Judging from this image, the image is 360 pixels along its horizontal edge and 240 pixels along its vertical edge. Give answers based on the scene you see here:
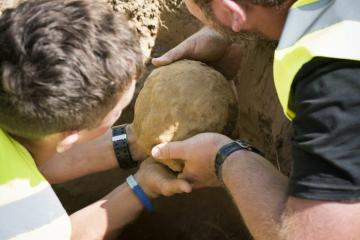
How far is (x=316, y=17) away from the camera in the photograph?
1.36 meters

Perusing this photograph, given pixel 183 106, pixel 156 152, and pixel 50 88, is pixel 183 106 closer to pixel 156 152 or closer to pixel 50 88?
pixel 156 152

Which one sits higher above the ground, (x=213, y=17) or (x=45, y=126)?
(x=213, y=17)

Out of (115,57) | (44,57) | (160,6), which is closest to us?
(44,57)

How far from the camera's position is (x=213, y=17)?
5.47 feet

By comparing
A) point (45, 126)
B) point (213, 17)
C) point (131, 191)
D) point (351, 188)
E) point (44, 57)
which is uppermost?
point (44, 57)

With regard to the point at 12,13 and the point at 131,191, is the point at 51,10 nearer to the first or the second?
the point at 12,13

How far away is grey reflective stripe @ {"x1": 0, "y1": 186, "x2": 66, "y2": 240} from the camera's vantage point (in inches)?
53.2

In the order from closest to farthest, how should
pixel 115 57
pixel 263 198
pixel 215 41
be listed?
1. pixel 115 57
2. pixel 263 198
3. pixel 215 41

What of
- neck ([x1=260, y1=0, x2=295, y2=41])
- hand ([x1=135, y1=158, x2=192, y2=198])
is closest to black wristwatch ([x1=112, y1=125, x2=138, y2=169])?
hand ([x1=135, y1=158, x2=192, y2=198])

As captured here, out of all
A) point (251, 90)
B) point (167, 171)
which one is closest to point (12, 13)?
point (167, 171)

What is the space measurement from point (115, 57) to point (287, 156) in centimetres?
86

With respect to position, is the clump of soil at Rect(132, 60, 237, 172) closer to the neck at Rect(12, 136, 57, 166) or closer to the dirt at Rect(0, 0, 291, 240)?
the dirt at Rect(0, 0, 291, 240)

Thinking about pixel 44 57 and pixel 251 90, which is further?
pixel 251 90

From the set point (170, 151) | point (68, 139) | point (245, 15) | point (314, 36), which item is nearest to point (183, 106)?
point (170, 151)
